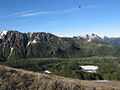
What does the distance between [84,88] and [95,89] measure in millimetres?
1245

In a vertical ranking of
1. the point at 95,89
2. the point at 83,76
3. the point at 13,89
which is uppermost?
the point at 13,89

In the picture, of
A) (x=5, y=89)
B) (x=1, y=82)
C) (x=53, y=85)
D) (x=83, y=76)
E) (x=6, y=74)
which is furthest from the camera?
(x=83, y=76)

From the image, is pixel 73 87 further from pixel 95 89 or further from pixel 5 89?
pixel 5 89

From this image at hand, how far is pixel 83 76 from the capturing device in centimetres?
15825

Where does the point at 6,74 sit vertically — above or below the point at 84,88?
above

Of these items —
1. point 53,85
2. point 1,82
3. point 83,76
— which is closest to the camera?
point 1,82

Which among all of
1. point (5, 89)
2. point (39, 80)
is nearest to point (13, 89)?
point (5, 89)

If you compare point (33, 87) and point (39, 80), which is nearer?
point (33, 87)

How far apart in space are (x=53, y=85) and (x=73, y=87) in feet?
5.69

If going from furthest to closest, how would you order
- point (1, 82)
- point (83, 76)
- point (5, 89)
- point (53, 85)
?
1. point (83, 76)
2. point (53, 85)
3. point (1, 82)
4. point (5, 89)

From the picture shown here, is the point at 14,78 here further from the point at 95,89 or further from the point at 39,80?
the point at 95,89

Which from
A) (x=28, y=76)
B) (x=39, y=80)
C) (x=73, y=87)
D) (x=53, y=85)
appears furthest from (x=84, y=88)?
(x=28, y=76)

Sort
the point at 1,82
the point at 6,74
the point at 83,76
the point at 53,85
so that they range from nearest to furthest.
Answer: the point at 1,82
the point at 53,85
the point at 6,74
the point at 83,76

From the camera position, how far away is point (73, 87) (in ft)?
49.2
